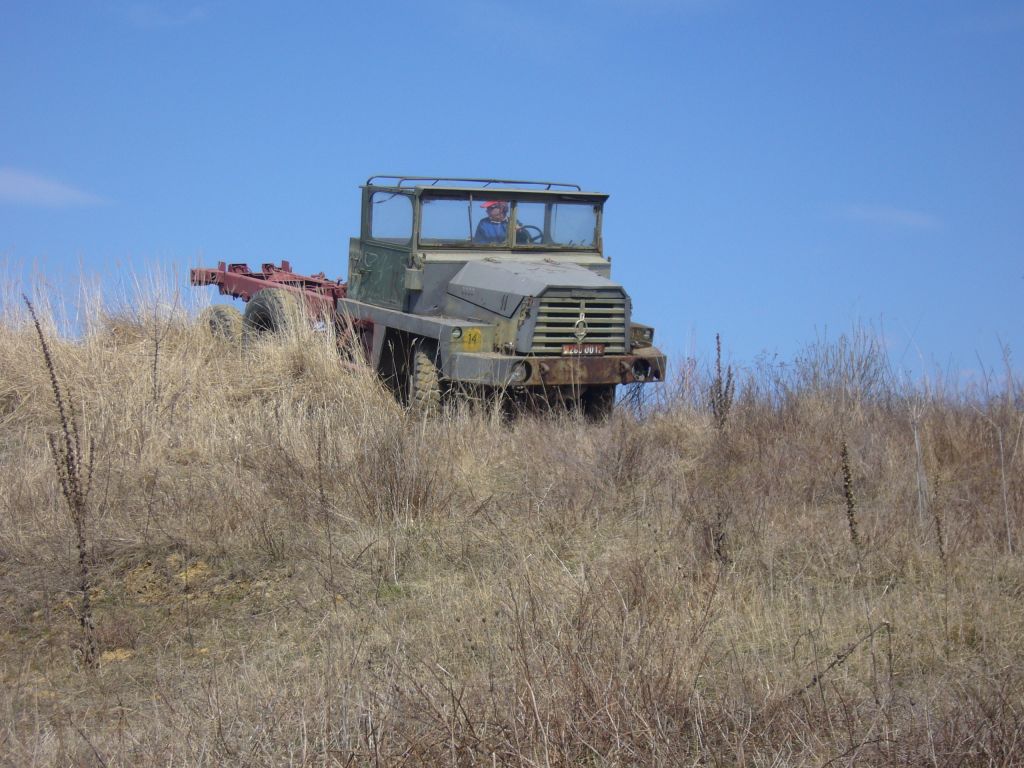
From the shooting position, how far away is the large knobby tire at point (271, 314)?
11.6m

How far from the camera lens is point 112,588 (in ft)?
19.6

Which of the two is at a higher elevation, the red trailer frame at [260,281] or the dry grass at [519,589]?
the red trailer frame at [260,281]

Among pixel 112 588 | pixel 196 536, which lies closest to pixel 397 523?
pixel 196 536

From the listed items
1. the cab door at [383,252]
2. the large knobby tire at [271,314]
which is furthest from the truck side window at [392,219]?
the large knobby tire at [271,314]

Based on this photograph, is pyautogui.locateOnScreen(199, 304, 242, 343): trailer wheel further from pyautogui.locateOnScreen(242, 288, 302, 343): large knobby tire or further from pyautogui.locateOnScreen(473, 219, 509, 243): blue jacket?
pyautogui.locateOnScreen(473, 219, 509, 243): blue jacket

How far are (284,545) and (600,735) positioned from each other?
3.00 metres

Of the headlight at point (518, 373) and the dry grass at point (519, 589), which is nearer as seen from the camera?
the dry grass at point (519, 589)

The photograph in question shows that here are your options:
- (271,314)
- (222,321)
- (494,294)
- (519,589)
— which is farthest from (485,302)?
(519,589)

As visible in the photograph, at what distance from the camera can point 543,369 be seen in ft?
31.0

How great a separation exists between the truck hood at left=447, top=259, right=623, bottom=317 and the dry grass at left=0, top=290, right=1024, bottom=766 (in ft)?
3.65

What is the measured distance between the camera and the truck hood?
9.64m

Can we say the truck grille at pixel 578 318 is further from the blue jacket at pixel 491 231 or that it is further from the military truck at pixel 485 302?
the blue jacket at pixel 491 231

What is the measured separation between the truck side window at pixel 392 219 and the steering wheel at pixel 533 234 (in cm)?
115

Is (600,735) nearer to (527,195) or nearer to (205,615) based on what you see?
(205,615)
